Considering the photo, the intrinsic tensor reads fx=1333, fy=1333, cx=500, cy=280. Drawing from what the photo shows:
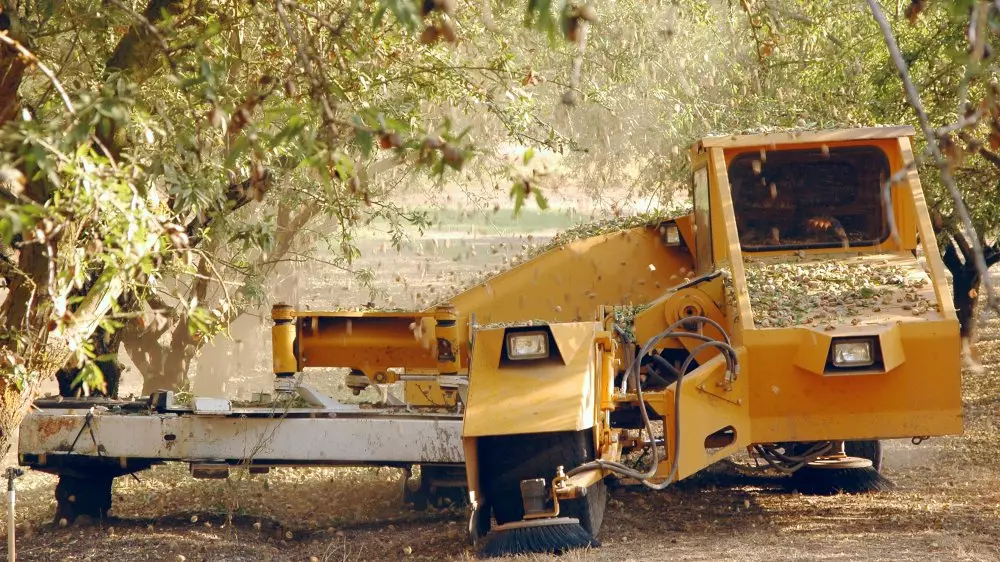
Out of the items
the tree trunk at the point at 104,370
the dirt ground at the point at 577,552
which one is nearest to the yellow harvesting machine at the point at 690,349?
the dirt ground at the point at 577,552

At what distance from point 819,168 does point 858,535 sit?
8.48 ft

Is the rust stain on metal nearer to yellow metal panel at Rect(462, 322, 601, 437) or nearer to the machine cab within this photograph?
yellow metal panel at Rect(462, 322, 601, 437)

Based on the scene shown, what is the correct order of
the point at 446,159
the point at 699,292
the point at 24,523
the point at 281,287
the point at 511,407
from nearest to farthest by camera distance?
1. the point at 446,159
2. the point at 511,407
3. the point at 699,292
4. the point at 24,523
5. the point at 281,287

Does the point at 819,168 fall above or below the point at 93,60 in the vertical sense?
below

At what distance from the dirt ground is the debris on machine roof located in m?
1.22

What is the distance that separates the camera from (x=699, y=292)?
26.2 ft

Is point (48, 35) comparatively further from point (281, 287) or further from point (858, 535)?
point (281, 287)

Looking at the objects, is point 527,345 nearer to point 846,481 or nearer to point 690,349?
point 690,349

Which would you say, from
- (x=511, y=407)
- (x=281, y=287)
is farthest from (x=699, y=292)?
(x=281, y=287)

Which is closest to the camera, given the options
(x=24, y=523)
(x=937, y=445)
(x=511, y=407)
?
(x=511, y=407)

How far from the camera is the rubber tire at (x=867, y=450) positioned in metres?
9.79

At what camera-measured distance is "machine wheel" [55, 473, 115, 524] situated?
333 inches

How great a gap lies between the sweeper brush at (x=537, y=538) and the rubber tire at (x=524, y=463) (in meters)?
0.16

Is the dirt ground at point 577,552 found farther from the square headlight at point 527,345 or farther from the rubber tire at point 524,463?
the square headlight at point 527,345
